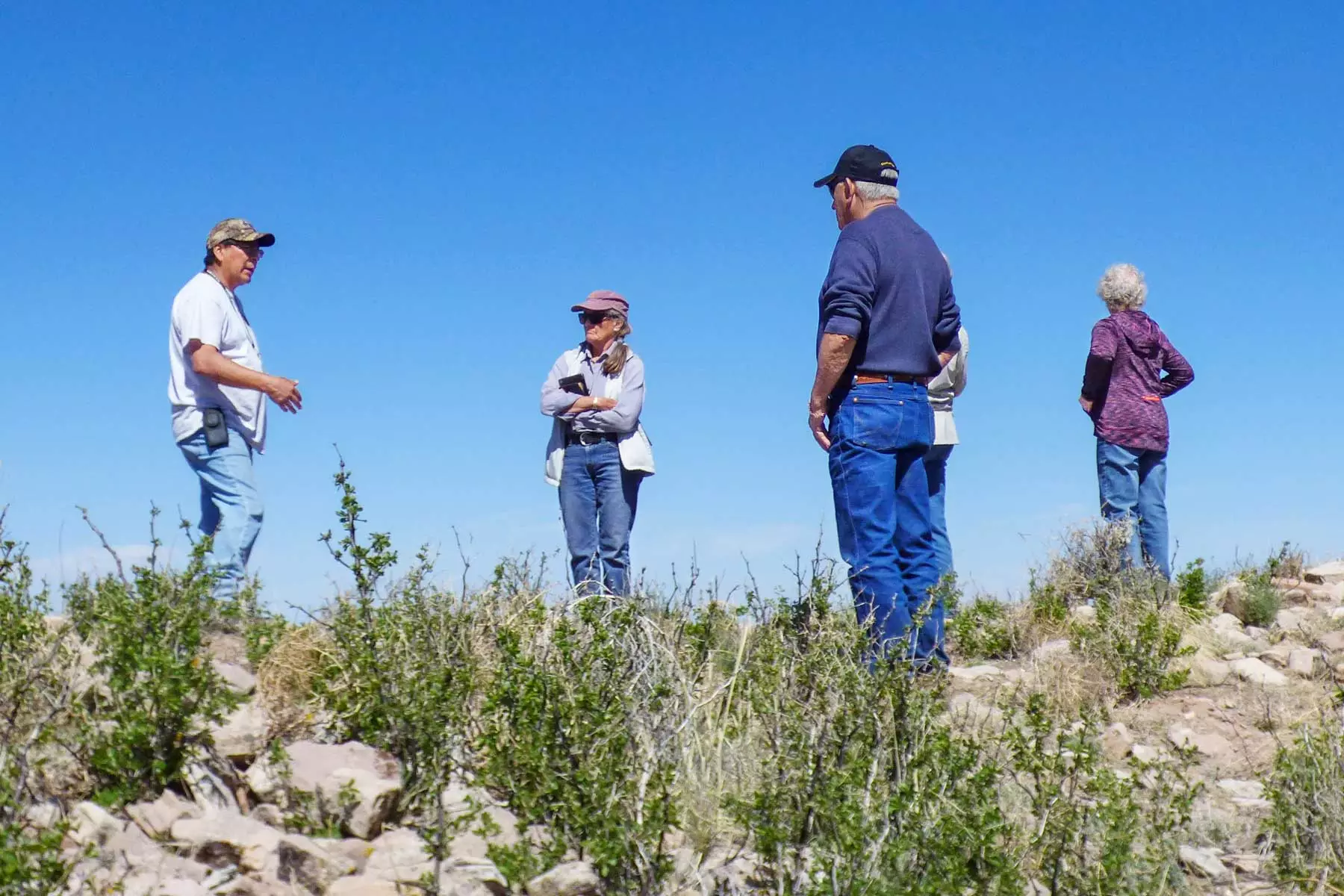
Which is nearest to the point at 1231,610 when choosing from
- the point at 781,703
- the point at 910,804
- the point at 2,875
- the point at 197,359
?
the point at 781,703

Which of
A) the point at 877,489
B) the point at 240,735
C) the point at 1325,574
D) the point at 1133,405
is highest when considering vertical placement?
the point at 1133,405

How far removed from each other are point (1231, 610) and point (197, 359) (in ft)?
21.1

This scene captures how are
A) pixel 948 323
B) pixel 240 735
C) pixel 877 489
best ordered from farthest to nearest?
pixel 948 323 < pixel 877 489 < pixel 240 735

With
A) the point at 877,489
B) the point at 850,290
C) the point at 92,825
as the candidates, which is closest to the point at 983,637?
the point at 877,489

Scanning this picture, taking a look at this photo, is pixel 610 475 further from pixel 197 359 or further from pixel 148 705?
pixel 148 705

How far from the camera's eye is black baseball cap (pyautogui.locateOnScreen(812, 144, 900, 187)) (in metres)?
6.11

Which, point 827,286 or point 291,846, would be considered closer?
point 291,846

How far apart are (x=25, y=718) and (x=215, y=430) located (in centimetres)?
270

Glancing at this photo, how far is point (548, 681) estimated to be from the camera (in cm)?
436

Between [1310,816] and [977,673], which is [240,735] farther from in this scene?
[977,673]

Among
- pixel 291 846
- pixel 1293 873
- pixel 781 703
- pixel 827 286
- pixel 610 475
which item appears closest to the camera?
pixel 291 846

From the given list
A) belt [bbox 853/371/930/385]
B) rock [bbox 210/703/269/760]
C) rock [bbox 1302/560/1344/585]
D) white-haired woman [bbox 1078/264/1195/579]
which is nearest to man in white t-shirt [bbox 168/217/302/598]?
rock [bbox 210/703/269/760]

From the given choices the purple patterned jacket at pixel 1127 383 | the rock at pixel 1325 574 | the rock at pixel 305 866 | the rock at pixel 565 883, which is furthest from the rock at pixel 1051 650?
the rock at pixel 305 866

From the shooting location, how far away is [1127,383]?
344 inches
